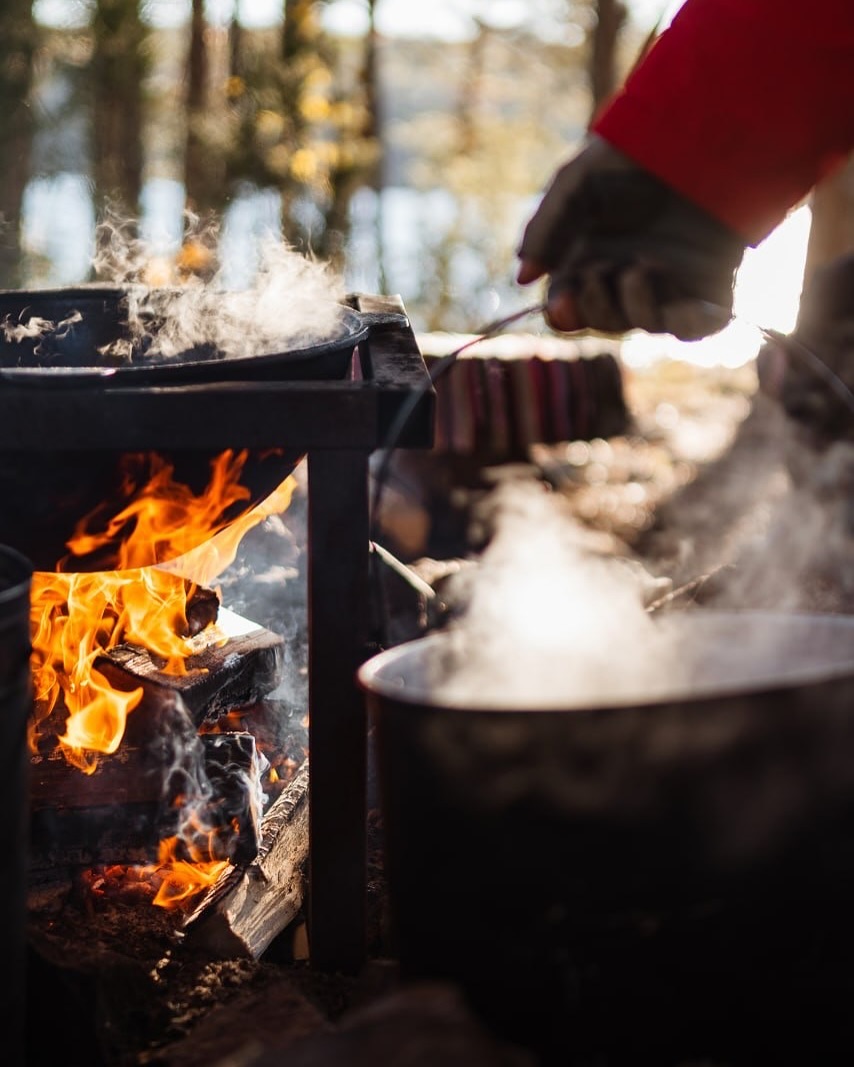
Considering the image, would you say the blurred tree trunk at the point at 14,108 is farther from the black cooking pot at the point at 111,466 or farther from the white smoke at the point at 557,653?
the white smoke at the point at 557,653

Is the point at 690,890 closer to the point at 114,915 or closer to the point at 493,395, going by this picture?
the point at 114,915

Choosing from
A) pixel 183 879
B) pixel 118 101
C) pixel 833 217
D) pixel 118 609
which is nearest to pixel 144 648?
pixel 118 609

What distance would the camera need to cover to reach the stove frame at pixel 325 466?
2039 mm

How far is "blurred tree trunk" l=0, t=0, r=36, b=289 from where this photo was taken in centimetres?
1181

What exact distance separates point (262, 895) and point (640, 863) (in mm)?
1152

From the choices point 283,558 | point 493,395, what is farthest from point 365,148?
point 283,558

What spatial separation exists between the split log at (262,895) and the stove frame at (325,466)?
170 mm

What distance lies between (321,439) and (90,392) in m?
0.42

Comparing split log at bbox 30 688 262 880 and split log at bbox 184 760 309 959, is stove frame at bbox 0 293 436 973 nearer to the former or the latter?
split log at bbox 184 760 309 959

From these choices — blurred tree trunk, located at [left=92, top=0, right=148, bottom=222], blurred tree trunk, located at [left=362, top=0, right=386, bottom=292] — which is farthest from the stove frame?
blurred tree trunk, located at [left=362, top=0, right=386, bottom=292]

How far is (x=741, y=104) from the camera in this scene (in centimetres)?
204

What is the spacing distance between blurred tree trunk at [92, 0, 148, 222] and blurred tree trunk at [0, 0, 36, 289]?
1043mm

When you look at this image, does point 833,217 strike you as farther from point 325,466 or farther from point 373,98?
point 373,98

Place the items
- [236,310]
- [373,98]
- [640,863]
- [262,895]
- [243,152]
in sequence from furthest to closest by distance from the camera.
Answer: [373,98], [243,152], [236,310], [262,895], [640,863]
